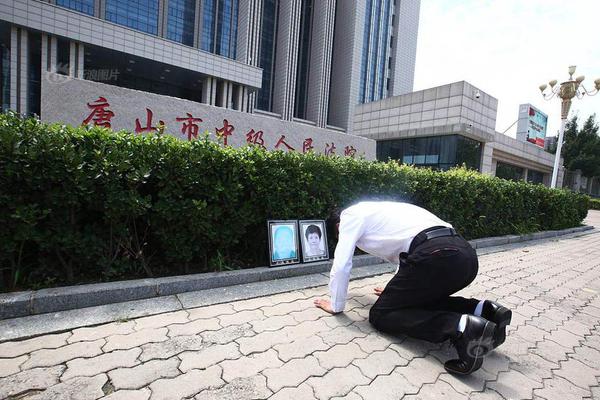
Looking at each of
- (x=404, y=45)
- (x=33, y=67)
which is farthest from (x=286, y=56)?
(x=33, y=67)

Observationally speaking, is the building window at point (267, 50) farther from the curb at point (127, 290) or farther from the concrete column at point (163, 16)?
the curb at point (127, 290)

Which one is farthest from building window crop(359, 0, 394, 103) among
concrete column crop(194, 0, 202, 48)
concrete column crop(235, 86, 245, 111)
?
concrete column crop(194, 0, 202, 48)

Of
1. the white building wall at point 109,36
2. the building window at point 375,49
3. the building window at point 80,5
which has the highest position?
the building window at point 375,49

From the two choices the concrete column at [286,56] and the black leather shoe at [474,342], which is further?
the concrete column at [286,56]

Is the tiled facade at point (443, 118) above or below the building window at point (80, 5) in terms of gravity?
below

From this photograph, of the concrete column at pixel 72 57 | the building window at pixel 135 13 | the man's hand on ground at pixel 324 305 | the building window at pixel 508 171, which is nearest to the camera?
the man's hand on ground at pixel 324 305

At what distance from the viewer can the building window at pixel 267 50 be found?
29.3 meters

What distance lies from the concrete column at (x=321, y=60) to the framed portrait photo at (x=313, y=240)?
88.3ft

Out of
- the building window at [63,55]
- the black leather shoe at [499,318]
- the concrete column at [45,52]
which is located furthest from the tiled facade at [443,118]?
the concrete column at [45,52]

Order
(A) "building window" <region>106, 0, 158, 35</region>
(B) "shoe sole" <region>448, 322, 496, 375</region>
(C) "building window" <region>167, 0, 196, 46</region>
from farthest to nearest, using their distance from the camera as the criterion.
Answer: (C) "building window" <region>167, 0, 196, 46</region>
(A) "building window" <region>106, 0, 158, 35</region>
(B) "shoe sole" <region>448, 322, 496, 375</region>

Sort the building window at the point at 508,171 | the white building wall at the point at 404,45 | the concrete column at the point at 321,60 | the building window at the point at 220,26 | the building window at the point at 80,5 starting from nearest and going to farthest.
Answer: the building window at the point at 80,5
the building window at the point at 508,171
the building window at the point at 220,26
the concrete column at the point at 321,60
the white building wall at the point at 404,45

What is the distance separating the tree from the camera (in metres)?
33.5

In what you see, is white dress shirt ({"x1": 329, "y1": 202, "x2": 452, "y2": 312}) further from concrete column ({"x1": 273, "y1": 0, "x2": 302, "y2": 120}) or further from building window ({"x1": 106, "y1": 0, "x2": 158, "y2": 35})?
Answer: concrete column ({"x1": 273, "y1": 0, "x2": 302, "y2": 120})

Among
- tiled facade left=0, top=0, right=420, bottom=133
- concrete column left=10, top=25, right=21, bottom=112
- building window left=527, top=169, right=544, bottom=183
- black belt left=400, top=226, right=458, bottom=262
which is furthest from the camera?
building window left=527, top=169, right=544, bottom=183
